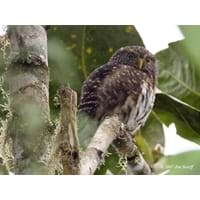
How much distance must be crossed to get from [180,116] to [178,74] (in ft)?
0.34

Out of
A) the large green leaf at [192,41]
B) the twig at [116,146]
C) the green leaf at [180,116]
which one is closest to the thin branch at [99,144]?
the twig at [116,146]

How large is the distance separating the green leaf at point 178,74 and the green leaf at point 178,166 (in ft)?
0.43

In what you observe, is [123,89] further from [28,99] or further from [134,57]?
[28,99]

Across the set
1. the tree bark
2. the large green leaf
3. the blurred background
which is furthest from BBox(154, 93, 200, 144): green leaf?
the tree bark

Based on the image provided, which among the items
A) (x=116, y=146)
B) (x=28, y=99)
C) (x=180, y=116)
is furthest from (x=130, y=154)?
(x=28, y=99)

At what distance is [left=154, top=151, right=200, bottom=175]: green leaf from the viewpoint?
1.27 metres

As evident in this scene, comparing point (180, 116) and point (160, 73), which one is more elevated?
point (160, 73)

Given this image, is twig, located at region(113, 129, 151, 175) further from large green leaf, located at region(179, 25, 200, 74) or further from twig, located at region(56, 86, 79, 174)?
large green leaf, located at region(179, 25, 200, 74)

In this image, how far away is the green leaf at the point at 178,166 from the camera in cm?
127

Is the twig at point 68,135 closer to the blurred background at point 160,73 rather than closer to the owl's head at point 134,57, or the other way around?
the blurred background at point 160,73

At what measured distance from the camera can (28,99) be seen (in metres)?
1.27
